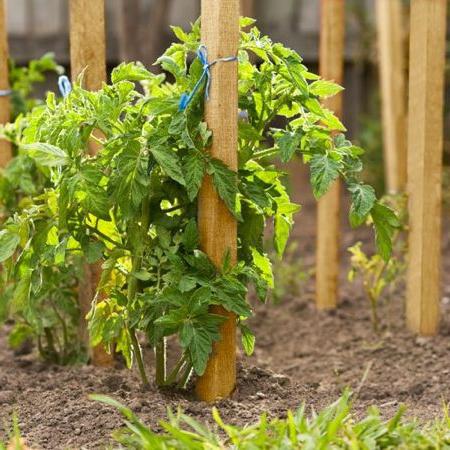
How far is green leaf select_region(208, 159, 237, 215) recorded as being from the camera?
12.0ft

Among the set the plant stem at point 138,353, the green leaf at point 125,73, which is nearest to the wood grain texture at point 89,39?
the green leaf at point 125,73

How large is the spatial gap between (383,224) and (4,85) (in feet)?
6.36

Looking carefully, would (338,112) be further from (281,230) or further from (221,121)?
(221,121)

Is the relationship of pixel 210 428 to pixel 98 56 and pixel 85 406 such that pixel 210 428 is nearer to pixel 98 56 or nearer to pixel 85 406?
pixel 85 406

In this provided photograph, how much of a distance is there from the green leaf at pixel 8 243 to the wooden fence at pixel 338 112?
626 millimetres

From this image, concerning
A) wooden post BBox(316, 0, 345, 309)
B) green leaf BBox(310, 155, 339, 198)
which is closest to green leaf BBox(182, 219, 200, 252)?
green leaf BBox(310, 155, 339, 198)

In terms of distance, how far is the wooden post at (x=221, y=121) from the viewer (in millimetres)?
3717

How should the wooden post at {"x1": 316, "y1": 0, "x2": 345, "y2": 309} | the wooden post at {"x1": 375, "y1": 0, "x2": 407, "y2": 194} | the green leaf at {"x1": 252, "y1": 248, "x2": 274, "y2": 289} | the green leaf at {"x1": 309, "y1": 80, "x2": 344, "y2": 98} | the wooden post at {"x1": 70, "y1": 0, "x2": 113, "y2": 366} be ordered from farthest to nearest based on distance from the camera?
the wooden post at {"x1": 375, "y1": 0, "x2": 407, "y2": 194} → the wooden post at {"x1": 316, "y1": 0, "x2": 345, "y2": 309} → the wooden post at {"x1": 70, "y1": 0, "x2": 113, "y2": 366} → the green leaf at {"x1": 252, "y1": 248, "x2": 274, "y2": 289} → the green leaf at {"x1": 309, "y1": 80, "x2": 344, "y2": 98}

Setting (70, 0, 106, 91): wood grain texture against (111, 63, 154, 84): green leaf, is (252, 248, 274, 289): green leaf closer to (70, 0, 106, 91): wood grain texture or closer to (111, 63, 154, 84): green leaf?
(111, 63, 154, 84): green leaf

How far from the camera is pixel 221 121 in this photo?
3.73 m

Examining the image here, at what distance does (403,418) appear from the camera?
12.5 ft

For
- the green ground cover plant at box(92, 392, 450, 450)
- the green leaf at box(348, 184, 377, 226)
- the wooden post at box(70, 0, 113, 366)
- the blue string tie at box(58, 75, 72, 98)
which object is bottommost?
the green ground cover plant at box(92, 392, 450, 450)

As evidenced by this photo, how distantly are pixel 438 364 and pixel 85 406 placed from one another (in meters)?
1.63

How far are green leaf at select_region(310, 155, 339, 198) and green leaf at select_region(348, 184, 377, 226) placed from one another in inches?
5.2
